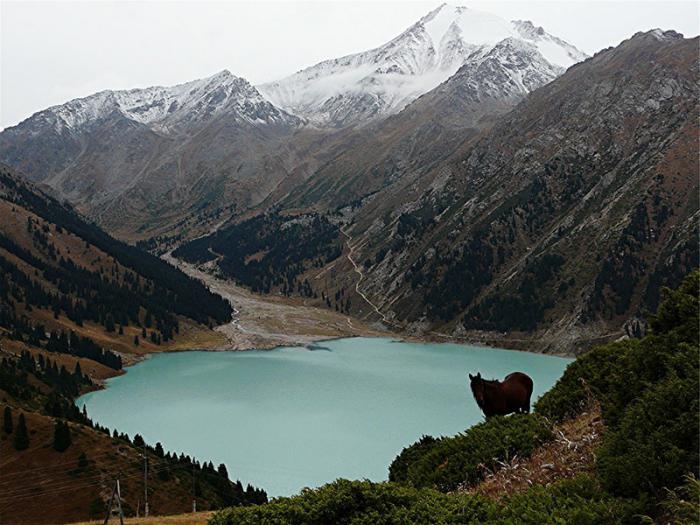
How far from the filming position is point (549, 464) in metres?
15.8

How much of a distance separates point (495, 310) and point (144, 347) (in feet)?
401

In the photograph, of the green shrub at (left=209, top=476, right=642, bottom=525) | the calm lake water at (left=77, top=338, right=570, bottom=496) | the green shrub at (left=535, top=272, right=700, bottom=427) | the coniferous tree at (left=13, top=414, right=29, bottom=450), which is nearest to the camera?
the green shrub at (left=209, top=476, right=642, bottom=525)

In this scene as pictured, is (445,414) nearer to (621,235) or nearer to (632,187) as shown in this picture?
(621,235)

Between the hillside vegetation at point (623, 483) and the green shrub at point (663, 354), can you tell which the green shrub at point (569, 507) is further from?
the green shrub at point (663, 354)

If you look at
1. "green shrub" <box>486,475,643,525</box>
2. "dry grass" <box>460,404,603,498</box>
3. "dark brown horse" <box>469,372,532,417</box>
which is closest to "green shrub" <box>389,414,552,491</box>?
"dry grass" <box>460,404,603,498</box>

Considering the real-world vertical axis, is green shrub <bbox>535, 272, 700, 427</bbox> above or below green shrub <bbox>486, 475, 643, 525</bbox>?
above

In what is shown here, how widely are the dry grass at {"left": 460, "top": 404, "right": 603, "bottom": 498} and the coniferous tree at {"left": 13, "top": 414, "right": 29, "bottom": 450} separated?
73.3 m

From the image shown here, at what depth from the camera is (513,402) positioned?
2567 cm

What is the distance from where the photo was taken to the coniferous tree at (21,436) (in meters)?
72.9

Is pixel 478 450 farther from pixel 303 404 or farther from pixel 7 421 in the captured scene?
pixel 303 404

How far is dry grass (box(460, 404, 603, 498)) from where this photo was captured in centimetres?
1552

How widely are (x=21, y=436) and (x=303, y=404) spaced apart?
164 feet

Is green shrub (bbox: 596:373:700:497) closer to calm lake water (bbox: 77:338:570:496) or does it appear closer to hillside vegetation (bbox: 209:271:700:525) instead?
hillside vegetation (bbox: 209:271:700:525)

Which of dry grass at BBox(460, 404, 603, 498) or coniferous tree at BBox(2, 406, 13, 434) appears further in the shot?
coniferous tree at BBox(2, 406, 13, 434)
